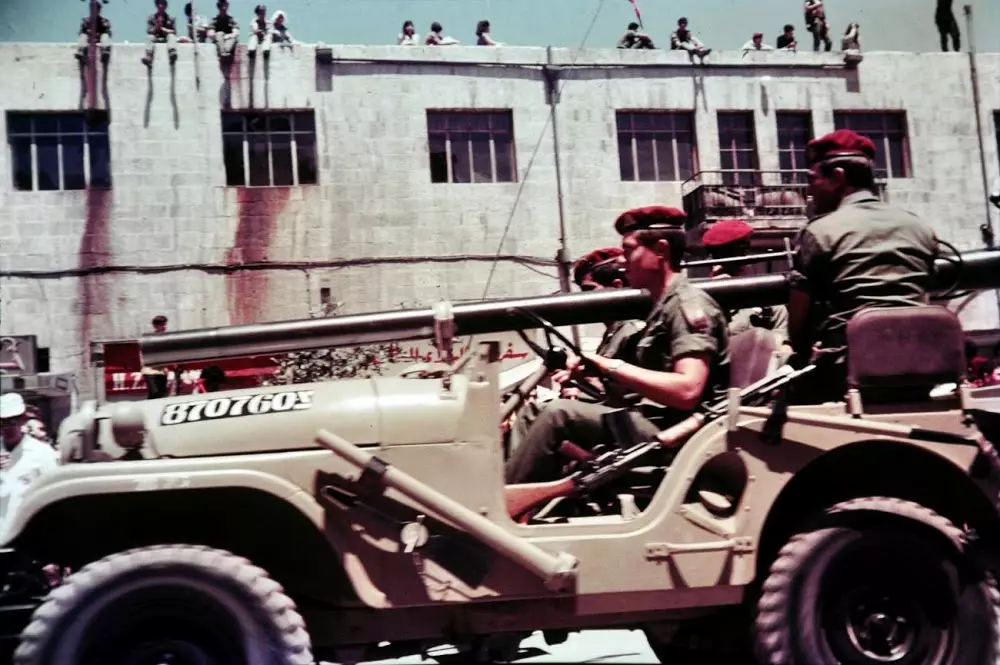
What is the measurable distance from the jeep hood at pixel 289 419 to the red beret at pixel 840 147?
1.99 m

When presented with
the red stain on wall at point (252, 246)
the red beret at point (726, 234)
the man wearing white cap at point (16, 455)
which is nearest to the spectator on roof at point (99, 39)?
the red stain on wall at point (252, 246)

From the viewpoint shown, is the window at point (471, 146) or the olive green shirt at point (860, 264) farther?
the window at point (471, 146)

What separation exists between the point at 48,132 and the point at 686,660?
650 inches

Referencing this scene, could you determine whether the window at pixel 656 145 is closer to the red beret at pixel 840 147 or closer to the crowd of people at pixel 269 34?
the crowd of people at pixel 269 34

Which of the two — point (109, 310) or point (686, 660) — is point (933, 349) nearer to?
point (686, 660)

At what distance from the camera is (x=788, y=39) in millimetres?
20688

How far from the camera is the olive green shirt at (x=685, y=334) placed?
4.06 metres

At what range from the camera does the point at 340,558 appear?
137 inches

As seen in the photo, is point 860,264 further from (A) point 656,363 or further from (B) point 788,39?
(B) point 788,39

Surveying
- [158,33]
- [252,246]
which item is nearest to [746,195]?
[252,246]

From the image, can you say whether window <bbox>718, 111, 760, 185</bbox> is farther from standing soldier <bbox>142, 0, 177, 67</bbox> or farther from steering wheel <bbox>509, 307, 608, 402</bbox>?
steering wheel <bbox>509, 307, 608, 402</bbox>

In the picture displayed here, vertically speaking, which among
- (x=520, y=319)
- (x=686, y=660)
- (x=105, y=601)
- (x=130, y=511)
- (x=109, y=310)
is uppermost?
(x=109, y=310)

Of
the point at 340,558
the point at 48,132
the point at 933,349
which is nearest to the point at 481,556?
the point at 340,558

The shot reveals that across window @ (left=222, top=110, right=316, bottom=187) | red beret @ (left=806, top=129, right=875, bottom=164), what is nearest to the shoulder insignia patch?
red beret @ (left=806, top=129, right=875, bottom=164)
